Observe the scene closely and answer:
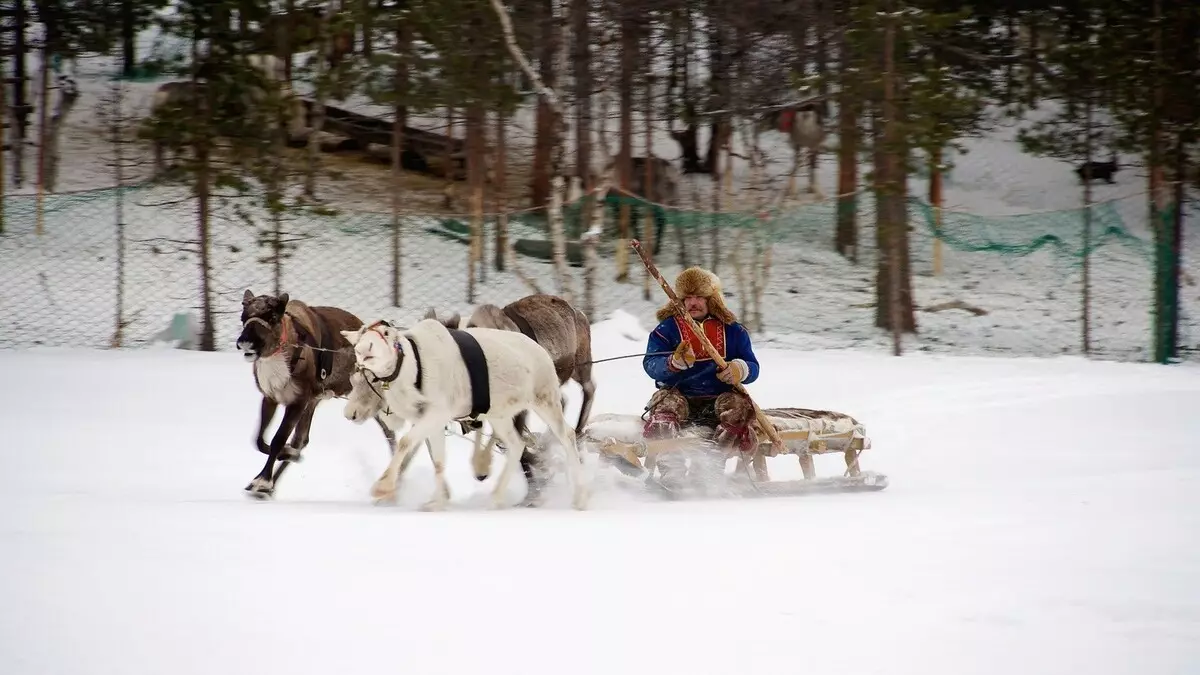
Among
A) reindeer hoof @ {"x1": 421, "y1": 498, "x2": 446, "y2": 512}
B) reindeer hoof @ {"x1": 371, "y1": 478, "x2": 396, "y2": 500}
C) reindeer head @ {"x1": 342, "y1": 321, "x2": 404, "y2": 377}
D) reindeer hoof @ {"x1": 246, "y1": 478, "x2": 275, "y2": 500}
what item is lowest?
reindeer hoof @ {"x1": 246, "y1": 478, "x2": 275, "y2": 500}

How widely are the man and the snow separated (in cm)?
42

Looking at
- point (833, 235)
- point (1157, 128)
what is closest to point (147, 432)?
point (833, 235)

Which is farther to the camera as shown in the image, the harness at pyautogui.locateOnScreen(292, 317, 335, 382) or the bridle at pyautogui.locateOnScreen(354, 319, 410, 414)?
the harness at pyautogui.locateOnScreen(292, 317, 335, 382)

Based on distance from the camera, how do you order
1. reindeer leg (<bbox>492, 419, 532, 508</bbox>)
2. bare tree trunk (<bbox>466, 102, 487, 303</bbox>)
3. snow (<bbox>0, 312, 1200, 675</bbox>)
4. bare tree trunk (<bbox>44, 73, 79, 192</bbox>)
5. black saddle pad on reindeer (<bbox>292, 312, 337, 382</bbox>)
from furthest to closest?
1. bare tree trunk (<bbox>44, 73, 79, 192</bbox>)
2. bare tree trunk (<bbox>466, 102, 487, 303</bbox>)
3. black saddle pad on reindeer (<bbox>292, 312, 337, 382</bbox>)
4. reindeer leg (<bbox>492, 419, 532, 508</bbox>)
5. snow (<bbox>0, 312, 1200, 675</bbox>)

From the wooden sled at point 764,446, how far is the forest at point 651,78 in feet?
18.8

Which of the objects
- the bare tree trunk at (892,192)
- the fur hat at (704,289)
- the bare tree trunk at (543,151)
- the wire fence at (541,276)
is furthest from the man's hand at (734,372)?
the bare tree trunk at (543,151)


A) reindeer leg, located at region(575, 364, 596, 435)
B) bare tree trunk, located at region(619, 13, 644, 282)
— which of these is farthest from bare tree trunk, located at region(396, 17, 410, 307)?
reindeer leg, located at region(575, 364, 596, 435)

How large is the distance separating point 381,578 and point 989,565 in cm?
260

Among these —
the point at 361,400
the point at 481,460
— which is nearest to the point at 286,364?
the point at 361,400

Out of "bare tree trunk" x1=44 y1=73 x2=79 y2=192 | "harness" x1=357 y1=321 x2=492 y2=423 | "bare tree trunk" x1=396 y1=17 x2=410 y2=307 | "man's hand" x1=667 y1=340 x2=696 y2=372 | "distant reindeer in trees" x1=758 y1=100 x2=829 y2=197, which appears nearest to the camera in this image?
"harness" x1=357 y1=321 x2=492 y2=423

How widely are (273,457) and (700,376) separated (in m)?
2.70

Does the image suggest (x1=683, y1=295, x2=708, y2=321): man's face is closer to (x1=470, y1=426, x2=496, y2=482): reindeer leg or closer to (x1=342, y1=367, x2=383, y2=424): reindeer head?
(x1=470, y1=426, x2=496, y2=482): reindeer leg

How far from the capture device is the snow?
4.27 metres

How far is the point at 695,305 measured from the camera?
790 centimetres
